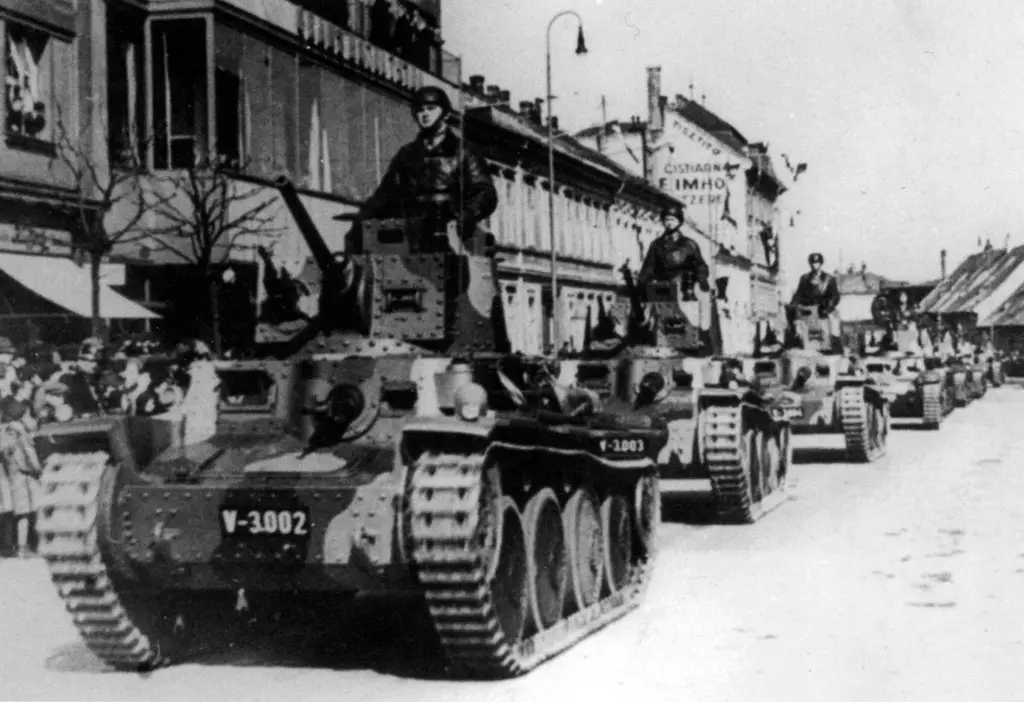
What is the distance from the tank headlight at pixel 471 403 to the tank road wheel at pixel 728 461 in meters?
6.87

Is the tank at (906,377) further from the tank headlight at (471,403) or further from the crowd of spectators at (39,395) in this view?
the tank headlight at (471,403)

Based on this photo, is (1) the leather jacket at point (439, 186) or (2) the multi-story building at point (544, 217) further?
(2) the multi-story building at point (544, 217)

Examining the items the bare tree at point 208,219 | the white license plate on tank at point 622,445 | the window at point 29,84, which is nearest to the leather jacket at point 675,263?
the bare tree at point 208,219

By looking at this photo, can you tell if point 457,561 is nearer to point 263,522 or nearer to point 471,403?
point 471,403

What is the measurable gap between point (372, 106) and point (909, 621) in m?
21.4

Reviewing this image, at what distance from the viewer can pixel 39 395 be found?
12.9m

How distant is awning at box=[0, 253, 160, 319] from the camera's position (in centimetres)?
1744

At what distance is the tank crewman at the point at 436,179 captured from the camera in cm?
1002

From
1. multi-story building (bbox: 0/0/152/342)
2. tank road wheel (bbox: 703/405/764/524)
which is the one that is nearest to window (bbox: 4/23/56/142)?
multi-story building (bbox: 0/0/152/342)

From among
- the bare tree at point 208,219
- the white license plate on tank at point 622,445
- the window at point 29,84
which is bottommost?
the white license plate on tank at point 622,445

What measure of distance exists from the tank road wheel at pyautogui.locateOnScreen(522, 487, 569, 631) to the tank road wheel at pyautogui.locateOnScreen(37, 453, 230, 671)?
83.6 inches

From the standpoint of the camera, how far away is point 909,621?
369 inches

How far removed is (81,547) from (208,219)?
1300 centimetres

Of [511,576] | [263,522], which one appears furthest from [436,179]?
[263,522]
